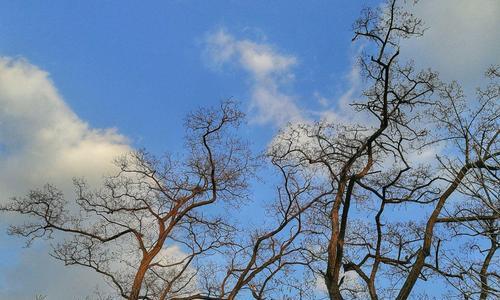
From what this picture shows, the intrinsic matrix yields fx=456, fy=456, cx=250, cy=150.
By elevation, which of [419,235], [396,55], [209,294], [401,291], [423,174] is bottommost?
[401,291]

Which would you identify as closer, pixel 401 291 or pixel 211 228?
pixel 401 291

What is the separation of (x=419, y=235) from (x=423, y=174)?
191cm

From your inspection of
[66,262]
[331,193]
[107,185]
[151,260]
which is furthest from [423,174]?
[66,262]

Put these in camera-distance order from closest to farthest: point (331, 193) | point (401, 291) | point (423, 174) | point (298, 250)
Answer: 1. point (401, 291)
2. point (423, 174)
3. point (331, 193)
4. point (298, 250)

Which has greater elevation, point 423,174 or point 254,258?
point 423,174

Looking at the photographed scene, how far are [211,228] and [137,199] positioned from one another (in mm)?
3175

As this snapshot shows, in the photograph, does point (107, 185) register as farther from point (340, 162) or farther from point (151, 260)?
point (340, 162)

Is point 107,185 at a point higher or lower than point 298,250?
higher

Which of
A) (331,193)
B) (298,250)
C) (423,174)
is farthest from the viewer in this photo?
(298,250)

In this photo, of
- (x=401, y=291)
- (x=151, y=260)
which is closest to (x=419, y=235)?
(x=401, y=291)

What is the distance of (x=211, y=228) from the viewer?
60.8 feet

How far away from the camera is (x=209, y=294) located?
1716cm

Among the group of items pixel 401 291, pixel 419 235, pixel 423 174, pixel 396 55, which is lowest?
pixel 401 291

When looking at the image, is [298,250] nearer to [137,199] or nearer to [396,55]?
[137,199]
